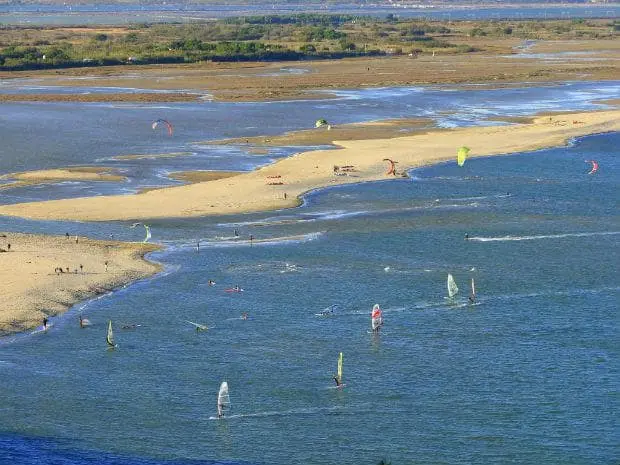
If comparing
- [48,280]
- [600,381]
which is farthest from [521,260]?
[48,280]

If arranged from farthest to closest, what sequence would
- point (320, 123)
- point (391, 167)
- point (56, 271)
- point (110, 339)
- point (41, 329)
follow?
point (320, 123), point (391, 167), point (56, 271), point (41, 329), point (110, 339)

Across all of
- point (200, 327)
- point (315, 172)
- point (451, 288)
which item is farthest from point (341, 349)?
point (315, 172)

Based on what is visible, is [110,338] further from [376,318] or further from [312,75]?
[312,75]

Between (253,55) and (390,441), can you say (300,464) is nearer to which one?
(390,441)

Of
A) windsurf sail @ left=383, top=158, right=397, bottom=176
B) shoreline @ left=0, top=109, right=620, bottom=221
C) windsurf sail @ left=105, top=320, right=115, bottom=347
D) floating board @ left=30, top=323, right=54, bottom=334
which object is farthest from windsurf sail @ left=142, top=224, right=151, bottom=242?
windsurf sail @ left=383, top=158, right=397, bottom=176

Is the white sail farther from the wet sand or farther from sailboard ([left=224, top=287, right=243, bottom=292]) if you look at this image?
the wet sand
